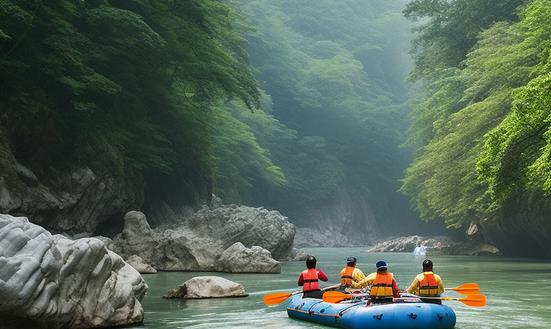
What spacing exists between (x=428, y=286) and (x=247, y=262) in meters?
14.8

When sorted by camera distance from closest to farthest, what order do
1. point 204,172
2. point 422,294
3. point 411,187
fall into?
point 422,294 < point 204,172 < point 411,187

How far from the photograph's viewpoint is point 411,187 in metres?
55.2

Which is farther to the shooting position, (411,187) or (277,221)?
(411,187)

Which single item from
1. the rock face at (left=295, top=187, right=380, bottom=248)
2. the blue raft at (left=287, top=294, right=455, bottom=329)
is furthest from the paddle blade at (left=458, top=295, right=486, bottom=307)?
the rock face at (left=295, top=187, right=380, bottom=248)

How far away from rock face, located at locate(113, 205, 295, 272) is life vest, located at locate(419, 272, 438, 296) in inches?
565

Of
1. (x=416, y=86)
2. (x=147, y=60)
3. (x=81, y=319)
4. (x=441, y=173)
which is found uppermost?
(x=416, y=86)

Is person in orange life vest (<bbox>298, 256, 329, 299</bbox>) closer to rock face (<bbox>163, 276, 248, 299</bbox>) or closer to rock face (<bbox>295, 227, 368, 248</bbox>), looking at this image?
rock face (<bbox>163, 276, 248, 299</bbox>)

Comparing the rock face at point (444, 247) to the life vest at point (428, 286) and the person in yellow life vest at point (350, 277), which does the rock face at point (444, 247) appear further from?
the life vest at point (428, 286)

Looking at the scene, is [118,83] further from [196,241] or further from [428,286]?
[428,286]

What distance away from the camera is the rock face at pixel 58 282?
1012 cm

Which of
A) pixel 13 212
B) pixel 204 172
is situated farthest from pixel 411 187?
pixel 13 212

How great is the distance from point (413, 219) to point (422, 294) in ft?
227

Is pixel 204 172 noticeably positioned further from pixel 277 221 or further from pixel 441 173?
pixel 441 173

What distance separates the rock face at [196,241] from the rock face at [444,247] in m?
18.0
